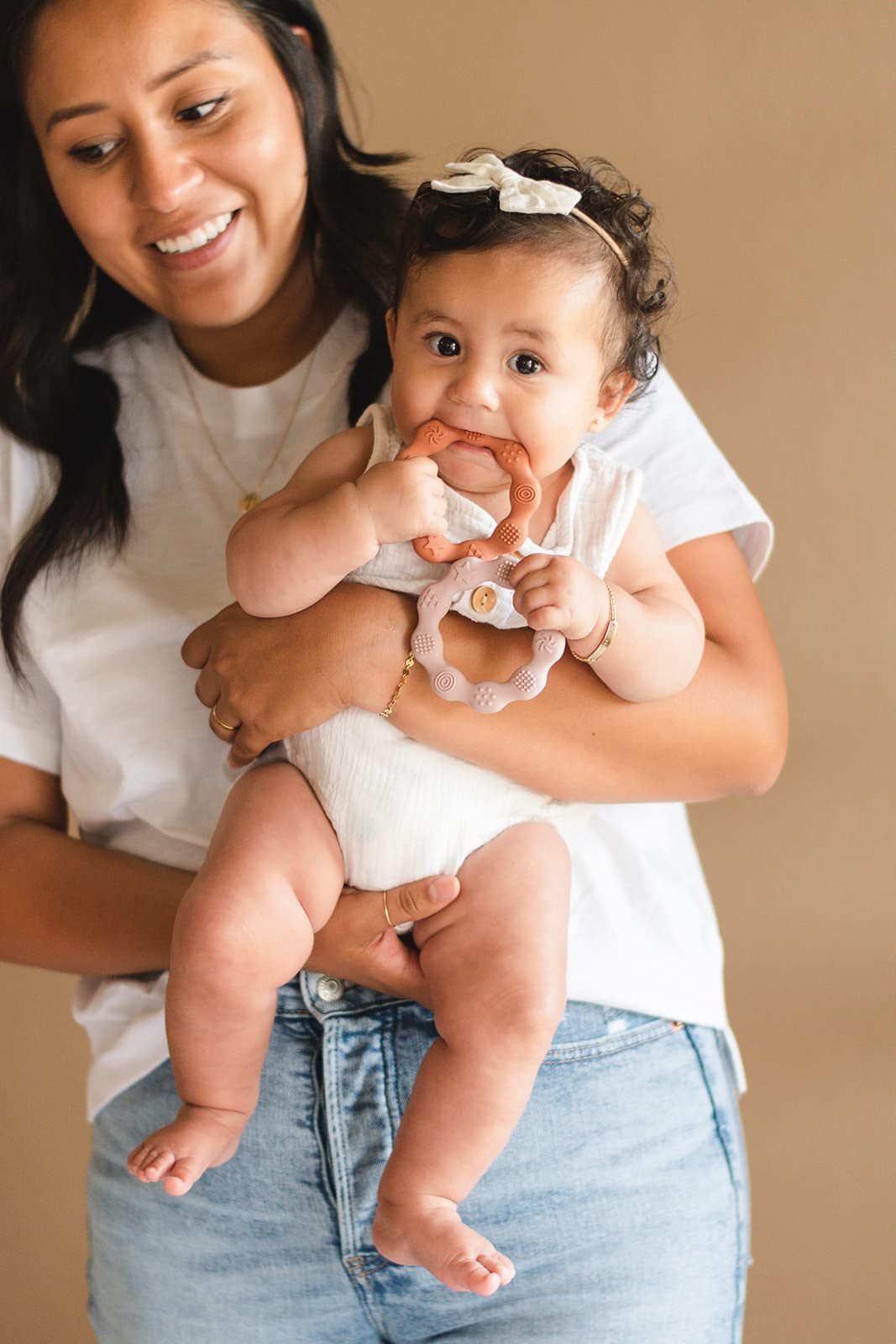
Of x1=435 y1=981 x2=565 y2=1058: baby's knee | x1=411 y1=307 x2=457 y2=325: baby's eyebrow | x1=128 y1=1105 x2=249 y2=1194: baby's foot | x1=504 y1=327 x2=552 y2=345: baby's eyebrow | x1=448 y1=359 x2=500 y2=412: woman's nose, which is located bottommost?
x1=128 y1=1105 x2=249 y2=1194: baby's foot

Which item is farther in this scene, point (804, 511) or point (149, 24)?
point (804, 511)

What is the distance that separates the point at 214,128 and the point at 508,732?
71 cm

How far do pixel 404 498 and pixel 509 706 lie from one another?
226 mm

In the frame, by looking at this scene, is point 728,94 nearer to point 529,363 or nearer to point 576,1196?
point 529,363

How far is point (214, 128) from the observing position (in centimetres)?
131

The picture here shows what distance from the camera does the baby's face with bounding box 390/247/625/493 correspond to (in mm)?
1041

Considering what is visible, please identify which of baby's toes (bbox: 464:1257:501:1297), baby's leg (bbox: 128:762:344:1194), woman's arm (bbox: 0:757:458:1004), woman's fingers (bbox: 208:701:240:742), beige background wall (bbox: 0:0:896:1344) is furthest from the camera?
beige background wall (bbox: 0:0:896:1344)

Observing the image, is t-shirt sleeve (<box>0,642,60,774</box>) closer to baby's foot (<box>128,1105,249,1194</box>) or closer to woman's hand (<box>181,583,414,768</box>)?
woman's hand (<box>181,583,414,768</box>)

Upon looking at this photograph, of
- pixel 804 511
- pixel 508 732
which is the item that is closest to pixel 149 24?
pixel 508 732

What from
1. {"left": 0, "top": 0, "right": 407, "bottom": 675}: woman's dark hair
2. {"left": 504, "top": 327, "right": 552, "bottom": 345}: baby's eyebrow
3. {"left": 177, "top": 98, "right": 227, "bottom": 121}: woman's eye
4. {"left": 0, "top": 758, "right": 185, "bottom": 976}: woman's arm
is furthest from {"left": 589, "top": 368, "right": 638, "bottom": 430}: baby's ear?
{"left": 0, "top": 758, "right": 185, "bottom": 976}: woman's arm

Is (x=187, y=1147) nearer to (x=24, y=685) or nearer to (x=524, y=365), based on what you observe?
(x=24, y=685)

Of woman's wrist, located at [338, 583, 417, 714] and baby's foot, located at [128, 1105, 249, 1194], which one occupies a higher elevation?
woman's wrist, located at [338, 583, 417, 714]

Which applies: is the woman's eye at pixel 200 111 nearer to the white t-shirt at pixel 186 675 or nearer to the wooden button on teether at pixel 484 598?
the white t-shirt at pixel 186 675

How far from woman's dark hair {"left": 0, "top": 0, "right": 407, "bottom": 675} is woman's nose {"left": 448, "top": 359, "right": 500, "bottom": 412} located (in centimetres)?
35
